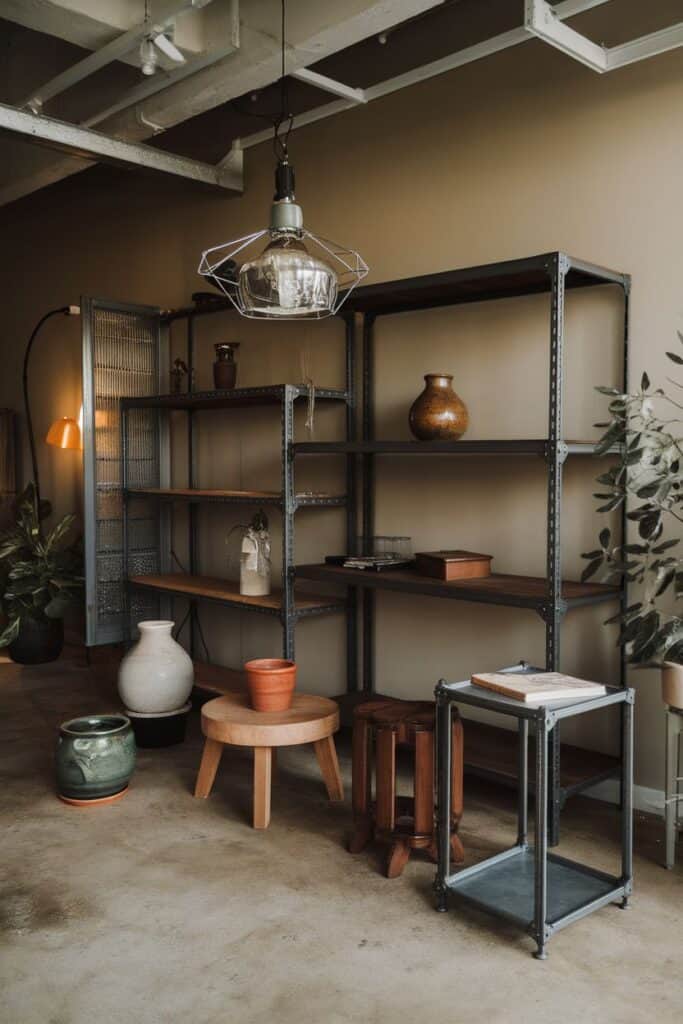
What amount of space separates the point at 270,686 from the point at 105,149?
285cm

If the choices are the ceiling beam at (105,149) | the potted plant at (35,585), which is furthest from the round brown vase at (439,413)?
the potted plant at (35,585)

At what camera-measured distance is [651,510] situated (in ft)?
10.4

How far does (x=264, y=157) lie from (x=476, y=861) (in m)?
3.89

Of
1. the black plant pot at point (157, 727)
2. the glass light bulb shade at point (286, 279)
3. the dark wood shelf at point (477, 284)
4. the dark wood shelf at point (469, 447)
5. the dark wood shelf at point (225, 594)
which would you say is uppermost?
the dark wood shelf at point (477, 284)

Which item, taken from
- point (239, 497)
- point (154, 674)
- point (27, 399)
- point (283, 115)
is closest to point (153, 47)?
point (283, 115)

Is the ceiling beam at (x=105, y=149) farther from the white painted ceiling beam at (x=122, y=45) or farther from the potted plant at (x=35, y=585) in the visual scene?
the potted plant at (x=35, y=585)

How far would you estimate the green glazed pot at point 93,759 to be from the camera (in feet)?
11.9

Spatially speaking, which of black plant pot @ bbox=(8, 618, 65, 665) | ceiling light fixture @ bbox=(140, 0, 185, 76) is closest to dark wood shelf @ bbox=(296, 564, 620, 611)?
ceiling light fixture @ bbox=(140, 0, 185, 76)

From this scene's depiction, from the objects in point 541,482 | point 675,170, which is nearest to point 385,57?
point 675,170

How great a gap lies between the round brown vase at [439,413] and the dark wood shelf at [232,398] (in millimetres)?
713

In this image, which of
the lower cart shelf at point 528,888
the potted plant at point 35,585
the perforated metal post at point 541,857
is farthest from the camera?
the potted plant at point 35,585

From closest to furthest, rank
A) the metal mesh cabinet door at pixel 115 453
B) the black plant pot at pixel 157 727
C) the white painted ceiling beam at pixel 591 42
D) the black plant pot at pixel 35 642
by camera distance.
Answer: the white painted ceiling beam at pixel 591 42
the black plant pot at pixel 157 727
the metal mesh cabinet door at pixel 115 453
the black plant pot at pixel 35 642

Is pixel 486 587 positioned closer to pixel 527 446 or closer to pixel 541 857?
pixel 527 446

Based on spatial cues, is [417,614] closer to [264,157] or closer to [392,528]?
[392,528]
